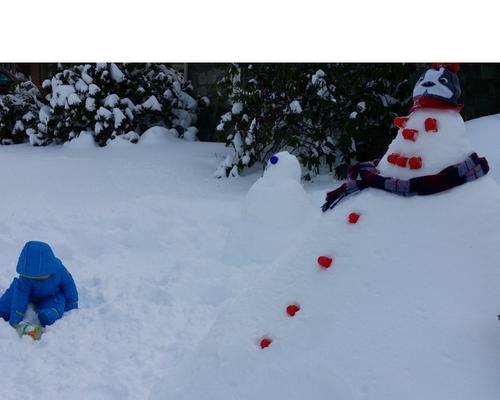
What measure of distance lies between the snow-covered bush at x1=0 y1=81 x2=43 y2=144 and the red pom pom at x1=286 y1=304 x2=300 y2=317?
28.4ft

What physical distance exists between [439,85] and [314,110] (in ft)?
17.2

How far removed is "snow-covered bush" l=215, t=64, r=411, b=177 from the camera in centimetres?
660

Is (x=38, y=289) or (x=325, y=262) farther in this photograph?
(x=38, y=289)

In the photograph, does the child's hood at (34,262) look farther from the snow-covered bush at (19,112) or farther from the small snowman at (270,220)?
the snow-covered bush at (19,112)

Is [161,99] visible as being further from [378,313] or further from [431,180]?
[378,313]

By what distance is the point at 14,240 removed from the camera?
4973 millimetres

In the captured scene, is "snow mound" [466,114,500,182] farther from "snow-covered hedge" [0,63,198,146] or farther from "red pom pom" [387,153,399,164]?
"snow-covered hedge" [0,63,198,146]

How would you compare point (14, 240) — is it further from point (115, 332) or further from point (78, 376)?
point (78, 376)

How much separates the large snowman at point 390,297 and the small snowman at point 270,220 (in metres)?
2.74

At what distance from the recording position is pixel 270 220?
4660 millimetres

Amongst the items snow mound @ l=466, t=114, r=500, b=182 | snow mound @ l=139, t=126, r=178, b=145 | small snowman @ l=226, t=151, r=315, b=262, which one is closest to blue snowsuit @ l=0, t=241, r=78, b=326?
small snowman @ l=226, t=151, r=315, b=262

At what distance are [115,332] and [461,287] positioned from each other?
268cm

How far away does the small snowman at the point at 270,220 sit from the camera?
181 inches

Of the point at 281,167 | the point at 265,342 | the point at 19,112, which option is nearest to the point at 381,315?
the point at 265,342
